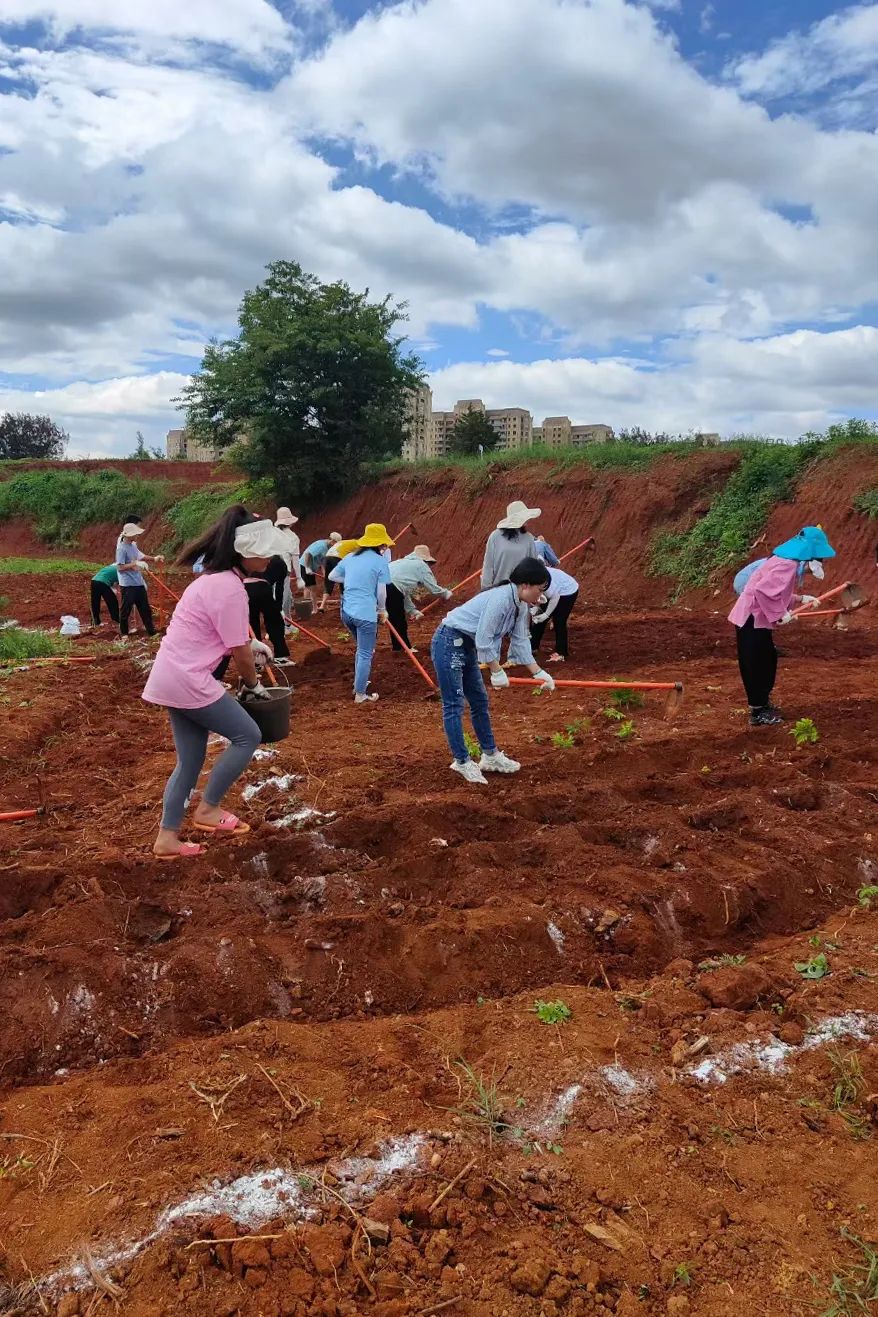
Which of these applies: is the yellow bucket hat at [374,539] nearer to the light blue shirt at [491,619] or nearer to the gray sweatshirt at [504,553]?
the gray sweatshirt at [504,553]

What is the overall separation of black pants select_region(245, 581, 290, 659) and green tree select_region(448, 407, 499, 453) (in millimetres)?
25275

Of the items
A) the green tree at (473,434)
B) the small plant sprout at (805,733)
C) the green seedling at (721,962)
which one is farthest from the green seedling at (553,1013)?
the green tree at (473,434)

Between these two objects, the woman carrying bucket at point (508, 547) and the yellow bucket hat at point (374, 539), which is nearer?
the yellow bucket hat at point (374, 539)

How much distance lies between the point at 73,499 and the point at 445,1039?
119 ft

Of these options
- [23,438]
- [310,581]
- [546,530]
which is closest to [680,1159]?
[310,581]

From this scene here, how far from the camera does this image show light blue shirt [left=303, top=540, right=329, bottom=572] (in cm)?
1390

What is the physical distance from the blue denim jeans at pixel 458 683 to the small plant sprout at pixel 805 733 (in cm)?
239

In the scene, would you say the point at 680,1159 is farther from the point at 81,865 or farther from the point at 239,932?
the point at 81,865

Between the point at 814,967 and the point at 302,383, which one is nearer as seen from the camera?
the point at 814,967

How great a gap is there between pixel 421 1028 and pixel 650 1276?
122 cm

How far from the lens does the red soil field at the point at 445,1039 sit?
7.02 feet

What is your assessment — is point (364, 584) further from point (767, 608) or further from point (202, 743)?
point (202, 743)

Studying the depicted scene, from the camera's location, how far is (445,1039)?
121 inches

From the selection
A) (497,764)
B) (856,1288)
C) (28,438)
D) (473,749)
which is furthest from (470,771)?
(28,438)
